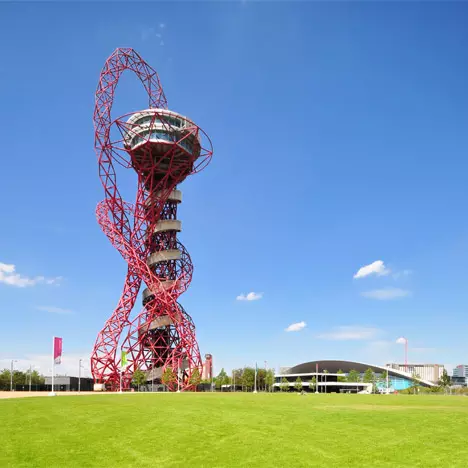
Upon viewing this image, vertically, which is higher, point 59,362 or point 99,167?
point 99,167

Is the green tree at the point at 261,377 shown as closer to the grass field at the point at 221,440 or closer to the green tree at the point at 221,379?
the green tree at the point at 221,379

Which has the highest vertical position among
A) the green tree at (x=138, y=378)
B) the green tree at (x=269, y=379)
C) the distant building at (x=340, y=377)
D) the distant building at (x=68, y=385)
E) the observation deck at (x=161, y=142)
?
the observation deck at (x=161, y=142)

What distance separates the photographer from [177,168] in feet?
267

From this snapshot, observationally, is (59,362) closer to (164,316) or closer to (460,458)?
(164,316)

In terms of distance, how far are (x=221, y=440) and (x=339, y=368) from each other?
5615 inches

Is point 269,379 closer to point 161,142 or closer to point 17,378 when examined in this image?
point 17,378

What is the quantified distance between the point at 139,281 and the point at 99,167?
767 inches

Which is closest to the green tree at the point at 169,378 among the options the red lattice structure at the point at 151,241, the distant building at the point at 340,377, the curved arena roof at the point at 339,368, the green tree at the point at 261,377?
the red lattice structure at the point at 151,241

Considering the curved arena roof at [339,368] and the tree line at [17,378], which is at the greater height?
the tree line at [17,378]

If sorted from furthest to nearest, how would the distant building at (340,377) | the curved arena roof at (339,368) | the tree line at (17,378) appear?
the curved arena roof at (339,368) < the distant building at (340,377) < the tree line at (17,378)

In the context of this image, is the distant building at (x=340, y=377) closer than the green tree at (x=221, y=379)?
No

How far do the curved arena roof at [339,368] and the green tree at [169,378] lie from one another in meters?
81.9

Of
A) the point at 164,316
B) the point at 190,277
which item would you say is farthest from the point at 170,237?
the point at 164,316

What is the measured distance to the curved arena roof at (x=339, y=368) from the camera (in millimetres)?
147625
